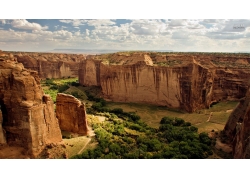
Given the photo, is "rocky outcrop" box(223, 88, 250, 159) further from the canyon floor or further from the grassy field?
the grassy field

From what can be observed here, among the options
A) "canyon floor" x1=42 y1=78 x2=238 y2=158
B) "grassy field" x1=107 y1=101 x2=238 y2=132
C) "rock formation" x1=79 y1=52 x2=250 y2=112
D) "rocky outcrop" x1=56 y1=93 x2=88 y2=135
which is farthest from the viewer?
"rock formation" x1=79 y1=52 x2=250 y2=112

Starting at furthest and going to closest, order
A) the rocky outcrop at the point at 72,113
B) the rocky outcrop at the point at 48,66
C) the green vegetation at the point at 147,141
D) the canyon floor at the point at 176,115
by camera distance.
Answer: the rocky outcrop at the point at 48,66
the rocky outcrop at the point at 72,113
the canyon floor at the point at 176,115
the green vegetation at the point at 147,141

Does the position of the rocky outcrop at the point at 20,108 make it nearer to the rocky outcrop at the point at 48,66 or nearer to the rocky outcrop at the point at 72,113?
the rocky outcrop at the point at 72,113

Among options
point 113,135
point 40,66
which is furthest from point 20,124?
point 40,66

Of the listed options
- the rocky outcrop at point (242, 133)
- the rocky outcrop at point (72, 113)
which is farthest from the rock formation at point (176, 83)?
the rocky outcrop at point (72, 113)

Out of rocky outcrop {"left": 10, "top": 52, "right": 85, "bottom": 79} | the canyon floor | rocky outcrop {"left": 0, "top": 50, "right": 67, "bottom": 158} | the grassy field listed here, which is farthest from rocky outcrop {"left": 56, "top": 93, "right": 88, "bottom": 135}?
rocky outcrop {"left": 10, "top": 52, "right": 85, "bottom": 79}

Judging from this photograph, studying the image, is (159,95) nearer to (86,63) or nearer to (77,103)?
(77,103)

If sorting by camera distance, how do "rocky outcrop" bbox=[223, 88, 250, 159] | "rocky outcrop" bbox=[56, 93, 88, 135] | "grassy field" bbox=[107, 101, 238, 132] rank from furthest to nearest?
"grassy field" bbox=[107, 101, 238, 132] → "rocky outcrop" bbox=[56, 93, 88, 135] → "rocky outcrop" bbox=[223, 88, 250, 159]

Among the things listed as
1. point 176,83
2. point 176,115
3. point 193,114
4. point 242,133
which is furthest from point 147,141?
point 176,83
